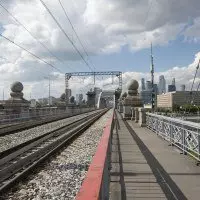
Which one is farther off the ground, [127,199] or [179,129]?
[179,129]

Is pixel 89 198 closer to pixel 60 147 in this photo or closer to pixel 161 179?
pixel 161 179

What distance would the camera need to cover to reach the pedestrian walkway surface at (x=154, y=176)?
8.27 m

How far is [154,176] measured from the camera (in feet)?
33.0

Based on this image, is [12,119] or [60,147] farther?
[12,119]

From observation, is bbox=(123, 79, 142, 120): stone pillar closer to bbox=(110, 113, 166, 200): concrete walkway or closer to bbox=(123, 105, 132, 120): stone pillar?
bbox=(123, 105, 132, 120): stone pillar

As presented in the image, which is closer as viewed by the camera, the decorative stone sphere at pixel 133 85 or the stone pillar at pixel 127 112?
the stone pillar at pixel 127 112

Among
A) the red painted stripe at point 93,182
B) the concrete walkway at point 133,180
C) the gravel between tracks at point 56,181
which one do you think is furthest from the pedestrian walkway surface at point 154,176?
the red painted stripe at point 93,182

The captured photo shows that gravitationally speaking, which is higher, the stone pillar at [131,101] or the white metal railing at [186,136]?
the stone pillar at [131,101]

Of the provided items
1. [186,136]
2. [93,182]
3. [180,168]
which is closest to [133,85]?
[186,136]

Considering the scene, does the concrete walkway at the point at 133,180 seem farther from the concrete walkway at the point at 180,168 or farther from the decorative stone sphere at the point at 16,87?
the decorative stone sphere at the point at 16,87

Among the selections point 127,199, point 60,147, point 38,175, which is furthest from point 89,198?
point 60,147

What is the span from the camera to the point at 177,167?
1134cm

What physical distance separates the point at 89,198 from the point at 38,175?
7067 millimetres

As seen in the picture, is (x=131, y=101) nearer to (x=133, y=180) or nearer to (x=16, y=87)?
(x=16, y=87)
